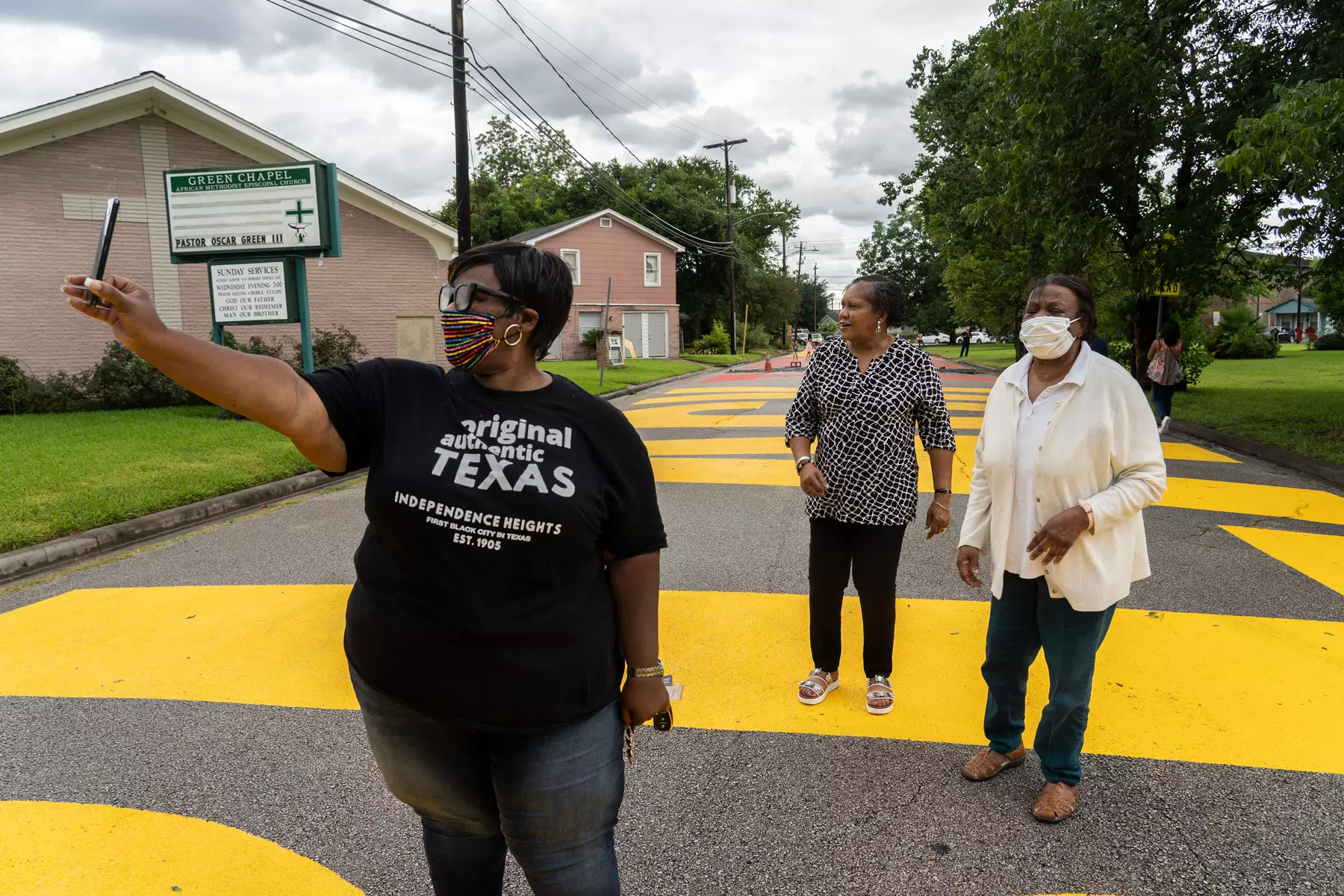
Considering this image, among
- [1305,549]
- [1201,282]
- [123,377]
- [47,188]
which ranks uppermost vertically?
[47,188]

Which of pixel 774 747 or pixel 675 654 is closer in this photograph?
pixel 774 747

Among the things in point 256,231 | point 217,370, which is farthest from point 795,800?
point 256,231

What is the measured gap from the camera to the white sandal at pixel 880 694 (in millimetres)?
3895

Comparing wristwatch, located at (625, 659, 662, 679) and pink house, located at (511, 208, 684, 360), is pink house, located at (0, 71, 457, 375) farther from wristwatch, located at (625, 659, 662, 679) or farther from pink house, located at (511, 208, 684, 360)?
pink house, located at (511, 208, 684, 360)

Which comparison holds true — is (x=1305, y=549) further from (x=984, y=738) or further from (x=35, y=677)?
(x=35, y=677)

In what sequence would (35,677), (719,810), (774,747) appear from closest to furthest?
(719,810) < (774,747) < (35,677)

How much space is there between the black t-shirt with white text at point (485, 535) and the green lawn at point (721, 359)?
3547 centimetres

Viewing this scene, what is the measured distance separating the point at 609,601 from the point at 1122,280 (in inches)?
703

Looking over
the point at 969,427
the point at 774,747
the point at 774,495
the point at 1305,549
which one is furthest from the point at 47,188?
the point at 1305,549

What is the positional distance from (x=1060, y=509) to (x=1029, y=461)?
7.6 inches

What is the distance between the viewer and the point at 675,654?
4684 mm

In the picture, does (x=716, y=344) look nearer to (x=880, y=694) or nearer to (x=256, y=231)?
(x=256, y=231)

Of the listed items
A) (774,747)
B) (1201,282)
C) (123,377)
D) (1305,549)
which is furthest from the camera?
(123,377)

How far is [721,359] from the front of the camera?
40.3m
